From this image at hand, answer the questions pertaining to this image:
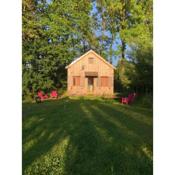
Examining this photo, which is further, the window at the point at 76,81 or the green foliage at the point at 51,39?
the window at the point at 76,81

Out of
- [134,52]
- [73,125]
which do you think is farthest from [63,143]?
[134,52]

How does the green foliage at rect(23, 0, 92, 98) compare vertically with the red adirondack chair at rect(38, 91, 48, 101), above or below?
above

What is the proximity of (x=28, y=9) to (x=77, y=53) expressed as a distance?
3.68 meters

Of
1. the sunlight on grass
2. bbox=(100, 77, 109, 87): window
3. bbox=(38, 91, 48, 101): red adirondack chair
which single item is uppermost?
bbox=(100, 77, 109, 87): window

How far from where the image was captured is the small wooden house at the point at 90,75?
17578 mm

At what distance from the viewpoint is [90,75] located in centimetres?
1819

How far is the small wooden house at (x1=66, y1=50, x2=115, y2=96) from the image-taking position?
57.7 ft

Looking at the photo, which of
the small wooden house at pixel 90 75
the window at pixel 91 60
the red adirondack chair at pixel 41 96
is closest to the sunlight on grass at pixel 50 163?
the red adirondack chair at pixel 41 96

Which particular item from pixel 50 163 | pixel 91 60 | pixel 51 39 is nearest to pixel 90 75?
pixel 91 60

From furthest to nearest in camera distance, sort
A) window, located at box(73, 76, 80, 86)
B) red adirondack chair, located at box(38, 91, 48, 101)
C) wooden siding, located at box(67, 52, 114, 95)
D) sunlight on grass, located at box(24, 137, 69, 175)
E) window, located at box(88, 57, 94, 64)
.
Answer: window, located at box(88, 57, 94, 64), window, located at box(73, 76, 80, 86), wooden siding, located at box(67, 52, 114, 95), red adirondack chair, located at box(38, 91, 48, 101), sunlight on grass, located at box(24, 137, 69, 175)

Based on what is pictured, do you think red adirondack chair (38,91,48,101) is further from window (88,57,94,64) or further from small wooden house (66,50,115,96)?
window (88,57,94,64)

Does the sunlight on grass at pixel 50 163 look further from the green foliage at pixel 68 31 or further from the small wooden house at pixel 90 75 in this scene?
the small wooden house at pixel 90 75

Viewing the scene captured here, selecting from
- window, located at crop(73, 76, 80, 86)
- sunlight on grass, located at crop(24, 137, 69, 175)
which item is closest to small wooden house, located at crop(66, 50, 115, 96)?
window, located at crop(73, 76, 80, 86)
